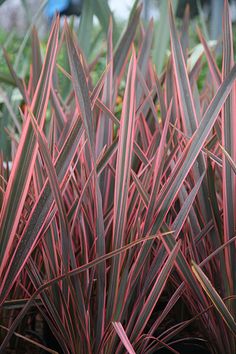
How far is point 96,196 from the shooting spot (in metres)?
0.80

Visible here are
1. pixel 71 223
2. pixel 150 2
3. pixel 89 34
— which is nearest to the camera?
pixel 71 223

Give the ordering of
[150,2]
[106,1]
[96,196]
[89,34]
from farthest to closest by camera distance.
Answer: [150,2]
[89,34]
[106,1]
[96,196]

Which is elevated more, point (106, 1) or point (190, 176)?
point (106, 1)

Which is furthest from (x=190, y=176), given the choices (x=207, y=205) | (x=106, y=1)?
(x=106, y=1)

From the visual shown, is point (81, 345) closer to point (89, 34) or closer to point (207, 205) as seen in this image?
point (207, 205)

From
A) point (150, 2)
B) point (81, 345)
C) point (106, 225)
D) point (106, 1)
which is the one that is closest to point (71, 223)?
point (106, 225)

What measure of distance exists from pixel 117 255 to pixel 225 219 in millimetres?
162

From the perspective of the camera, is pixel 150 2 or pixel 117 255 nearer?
pixel 117 255

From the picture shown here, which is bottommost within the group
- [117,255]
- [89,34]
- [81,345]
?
[81,345]

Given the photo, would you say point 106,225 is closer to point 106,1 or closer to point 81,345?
point 81,345

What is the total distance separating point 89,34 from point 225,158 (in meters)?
0.76

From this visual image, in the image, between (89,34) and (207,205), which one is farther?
(89,34)

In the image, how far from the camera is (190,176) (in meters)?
0.98

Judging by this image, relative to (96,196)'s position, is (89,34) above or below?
above
